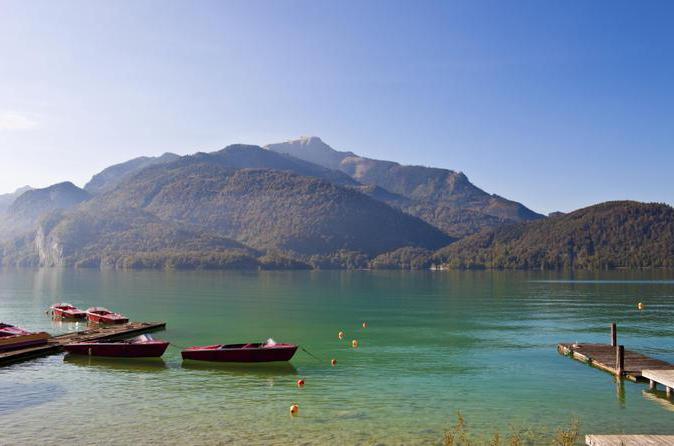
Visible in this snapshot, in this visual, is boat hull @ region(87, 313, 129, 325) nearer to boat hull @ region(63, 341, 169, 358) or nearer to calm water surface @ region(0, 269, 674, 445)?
calm water surface @ region(0, 269, 674, 445)

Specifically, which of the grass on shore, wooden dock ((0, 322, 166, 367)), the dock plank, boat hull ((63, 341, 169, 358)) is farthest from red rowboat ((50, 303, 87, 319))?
the dock plank

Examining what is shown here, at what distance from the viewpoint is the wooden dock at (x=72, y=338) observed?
150 ft

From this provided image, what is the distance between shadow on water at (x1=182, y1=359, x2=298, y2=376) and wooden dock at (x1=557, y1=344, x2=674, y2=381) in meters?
22.7

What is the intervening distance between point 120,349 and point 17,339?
8.85 m

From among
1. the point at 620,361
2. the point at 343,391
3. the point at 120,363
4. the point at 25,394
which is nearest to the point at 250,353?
the point at 343,391

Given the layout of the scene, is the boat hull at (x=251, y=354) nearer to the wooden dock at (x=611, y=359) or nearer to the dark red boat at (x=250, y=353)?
the dark red boat at (x=250, y=353)

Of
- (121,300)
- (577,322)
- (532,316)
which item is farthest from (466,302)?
(121,300)

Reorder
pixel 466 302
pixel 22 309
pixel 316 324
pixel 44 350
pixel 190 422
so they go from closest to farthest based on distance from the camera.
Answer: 1. pixel 190 422
2. pixel 44 350
3. pixel 316 324
4. pixel 22 309
5. pixel 466 302

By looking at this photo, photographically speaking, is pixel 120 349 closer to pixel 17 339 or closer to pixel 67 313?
pixel 17 339

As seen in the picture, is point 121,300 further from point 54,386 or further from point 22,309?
point 54,386

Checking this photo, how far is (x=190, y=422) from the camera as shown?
30.5 meters

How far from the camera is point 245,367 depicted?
44.9m

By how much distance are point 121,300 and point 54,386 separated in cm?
8516

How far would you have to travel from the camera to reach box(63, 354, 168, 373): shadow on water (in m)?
44.5
